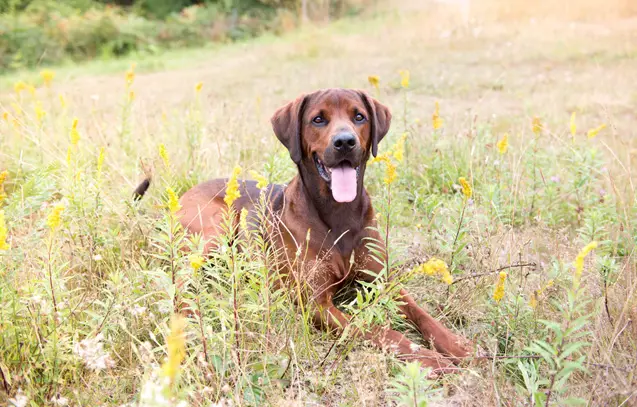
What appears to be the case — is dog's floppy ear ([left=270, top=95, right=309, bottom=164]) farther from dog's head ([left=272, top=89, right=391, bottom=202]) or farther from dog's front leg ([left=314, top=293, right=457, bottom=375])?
dog's front leg ([left=314, top=293, right=457, bottom=375])

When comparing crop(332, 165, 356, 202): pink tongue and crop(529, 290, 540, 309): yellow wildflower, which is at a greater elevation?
crop(332, 165, 356, 202): pink tongue

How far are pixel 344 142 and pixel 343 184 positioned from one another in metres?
0.25

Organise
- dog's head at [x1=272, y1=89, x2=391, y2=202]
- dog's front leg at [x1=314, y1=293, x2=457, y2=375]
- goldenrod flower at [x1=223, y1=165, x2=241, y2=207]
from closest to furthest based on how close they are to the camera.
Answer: goldenrod flower at [x1=223, y1=165, x2=241, y2=207] → dog's front leg at [x1=314, y1=293, x2=457, y2=375] → dog's head at [x1=272, y1=89, x2=391, y2=202]

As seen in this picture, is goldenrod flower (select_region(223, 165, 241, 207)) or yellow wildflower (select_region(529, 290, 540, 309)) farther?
yellow wildflower (select_region(529, 290, 540, 309))

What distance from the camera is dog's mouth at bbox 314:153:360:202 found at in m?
3.06

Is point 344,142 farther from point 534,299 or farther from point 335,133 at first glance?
point 534,299

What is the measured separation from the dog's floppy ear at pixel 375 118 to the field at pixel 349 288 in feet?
0.52

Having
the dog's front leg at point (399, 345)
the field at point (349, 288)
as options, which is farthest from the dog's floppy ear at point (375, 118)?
the dog's front leg at point (399, 345)

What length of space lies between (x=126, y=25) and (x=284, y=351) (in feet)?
63.1

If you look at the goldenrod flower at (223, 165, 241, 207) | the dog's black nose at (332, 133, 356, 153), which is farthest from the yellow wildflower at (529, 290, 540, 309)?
the goldenrod flower at (223, 165, 241, 207)

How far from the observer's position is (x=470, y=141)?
475 cm

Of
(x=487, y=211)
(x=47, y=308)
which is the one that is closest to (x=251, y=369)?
(x=47, y=308)

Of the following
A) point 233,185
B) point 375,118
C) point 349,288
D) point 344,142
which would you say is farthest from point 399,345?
point 375,118

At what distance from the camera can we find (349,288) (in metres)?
3.35
